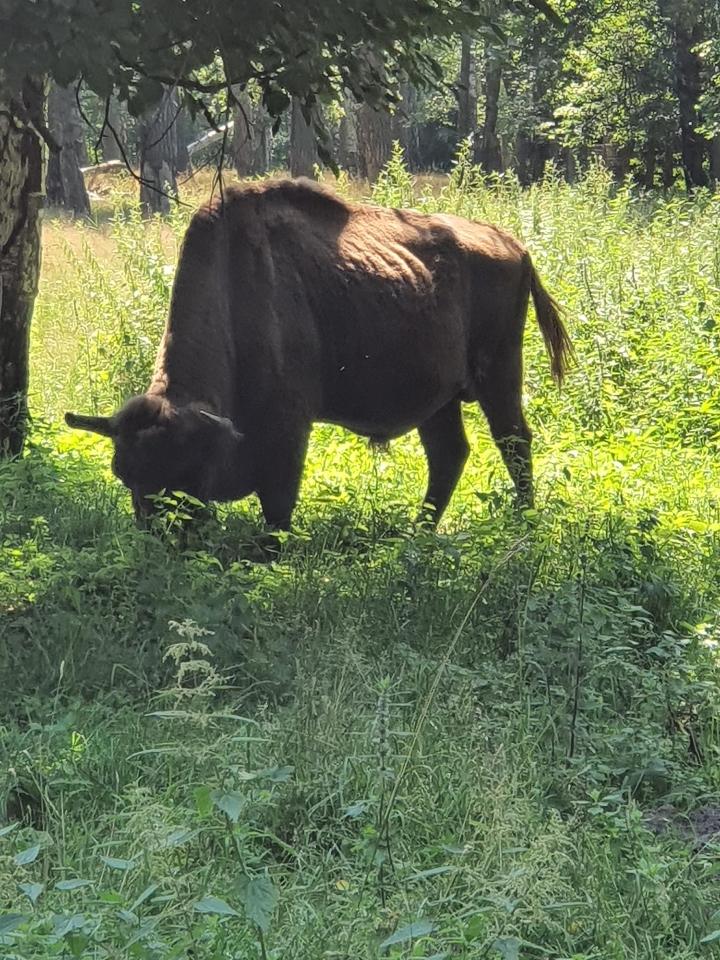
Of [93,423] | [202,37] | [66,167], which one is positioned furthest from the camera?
[66,167]

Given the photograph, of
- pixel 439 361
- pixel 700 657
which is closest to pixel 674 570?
pixel 700 657

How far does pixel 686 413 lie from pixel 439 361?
8.17 feet

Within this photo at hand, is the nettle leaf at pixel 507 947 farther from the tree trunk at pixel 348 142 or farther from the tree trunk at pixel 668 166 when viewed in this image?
the tree trunk at pixel 348 142

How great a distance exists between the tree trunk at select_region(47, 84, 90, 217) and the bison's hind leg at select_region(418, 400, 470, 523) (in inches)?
834

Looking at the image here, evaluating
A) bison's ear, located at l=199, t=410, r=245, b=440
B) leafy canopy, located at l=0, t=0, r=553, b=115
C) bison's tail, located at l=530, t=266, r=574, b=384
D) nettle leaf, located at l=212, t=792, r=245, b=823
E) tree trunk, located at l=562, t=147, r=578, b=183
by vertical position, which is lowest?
tree trunk, located at l=562, t=147, r=578, b=183

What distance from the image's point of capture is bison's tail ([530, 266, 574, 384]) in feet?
30.2

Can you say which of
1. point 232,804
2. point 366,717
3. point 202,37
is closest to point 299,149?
point 202,37

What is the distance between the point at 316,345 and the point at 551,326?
7.06 feet

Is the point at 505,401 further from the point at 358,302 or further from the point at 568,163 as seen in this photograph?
the point at 568,163

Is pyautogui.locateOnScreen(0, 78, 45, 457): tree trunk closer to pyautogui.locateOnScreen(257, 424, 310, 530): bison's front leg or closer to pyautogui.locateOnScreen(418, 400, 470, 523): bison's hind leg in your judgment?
pyautogui.locateOnScreen(257, 424, 310, 530): bison's front leg

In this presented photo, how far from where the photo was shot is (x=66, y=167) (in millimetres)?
29078

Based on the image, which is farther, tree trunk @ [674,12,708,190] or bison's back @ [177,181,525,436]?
tree trunk @ [674,12,708,190]

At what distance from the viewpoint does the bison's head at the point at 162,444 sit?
6656 mm

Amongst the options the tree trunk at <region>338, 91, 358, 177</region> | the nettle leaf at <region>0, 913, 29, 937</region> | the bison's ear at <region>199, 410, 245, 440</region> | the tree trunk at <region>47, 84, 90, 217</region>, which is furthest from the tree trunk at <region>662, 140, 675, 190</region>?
the nettle leaf at <region>0, 913, 29, 937</region>
